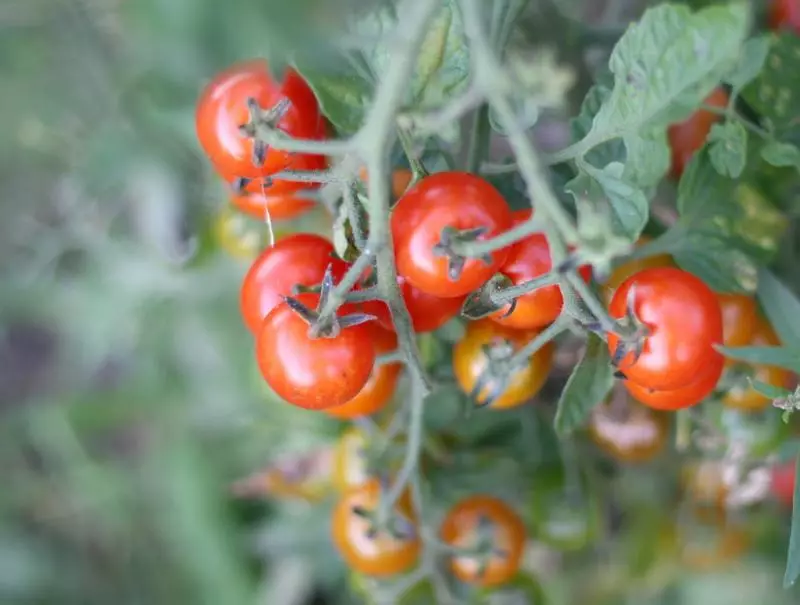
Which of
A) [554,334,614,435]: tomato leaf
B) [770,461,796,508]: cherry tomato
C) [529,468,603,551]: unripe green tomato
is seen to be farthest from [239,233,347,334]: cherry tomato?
[770,461,796,508]: cherry tomato

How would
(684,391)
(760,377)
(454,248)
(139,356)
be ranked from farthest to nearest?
1. (139,356)
2. (760,377)
3. (684,391)
4. (454,248)

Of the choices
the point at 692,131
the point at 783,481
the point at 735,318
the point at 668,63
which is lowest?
the point at 783,481

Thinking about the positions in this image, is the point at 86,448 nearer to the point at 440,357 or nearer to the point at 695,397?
the point at 440,357

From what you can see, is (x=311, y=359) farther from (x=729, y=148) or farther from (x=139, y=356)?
(x=139, y=356)

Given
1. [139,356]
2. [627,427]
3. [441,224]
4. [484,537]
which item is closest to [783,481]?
[627,427]

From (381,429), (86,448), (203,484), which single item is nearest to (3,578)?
(86,448)

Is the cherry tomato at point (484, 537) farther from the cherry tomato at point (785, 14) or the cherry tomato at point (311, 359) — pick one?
the cherry tomato at point (785, 14)

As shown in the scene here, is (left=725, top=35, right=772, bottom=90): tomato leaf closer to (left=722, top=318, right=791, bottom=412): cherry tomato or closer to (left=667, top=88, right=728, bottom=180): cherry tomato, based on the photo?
(left=667, top=88, right=728, bottom=180): cherry tomato

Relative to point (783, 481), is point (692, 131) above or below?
above
